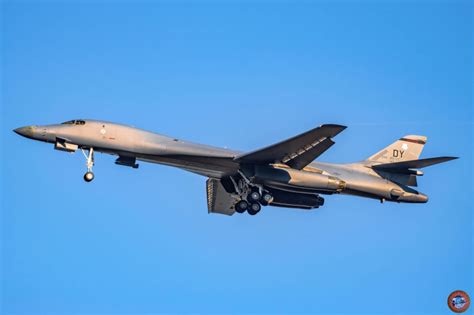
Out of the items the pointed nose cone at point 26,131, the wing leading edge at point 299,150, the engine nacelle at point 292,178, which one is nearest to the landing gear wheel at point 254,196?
the engine nacelle at point 292,178

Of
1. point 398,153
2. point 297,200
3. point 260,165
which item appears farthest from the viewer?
point 398,153

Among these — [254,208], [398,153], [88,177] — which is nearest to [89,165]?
[88,177]

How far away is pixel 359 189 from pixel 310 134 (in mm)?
5749

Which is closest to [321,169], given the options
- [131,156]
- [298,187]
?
[298,187]

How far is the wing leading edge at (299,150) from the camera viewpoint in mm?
32625

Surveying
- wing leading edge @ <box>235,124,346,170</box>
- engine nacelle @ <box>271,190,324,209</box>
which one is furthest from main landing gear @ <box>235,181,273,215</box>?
wing leading edge @ <box>235,124,346,170</box>

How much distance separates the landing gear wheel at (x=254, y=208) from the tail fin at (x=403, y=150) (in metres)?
6.34

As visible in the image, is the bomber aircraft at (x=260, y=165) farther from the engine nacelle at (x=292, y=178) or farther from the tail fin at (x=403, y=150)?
the tail fin at (x=403, y=150)

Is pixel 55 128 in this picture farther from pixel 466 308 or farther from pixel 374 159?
pixel 466 308

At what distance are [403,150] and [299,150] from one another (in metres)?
7.48

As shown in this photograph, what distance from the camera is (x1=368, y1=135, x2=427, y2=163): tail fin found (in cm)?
3925

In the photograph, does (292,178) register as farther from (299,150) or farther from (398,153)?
(398,153)

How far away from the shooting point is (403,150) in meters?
39.6

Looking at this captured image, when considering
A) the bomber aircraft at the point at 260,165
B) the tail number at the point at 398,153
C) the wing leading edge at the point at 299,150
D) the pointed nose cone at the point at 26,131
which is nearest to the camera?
the wing leading edge at the point at 299,150
